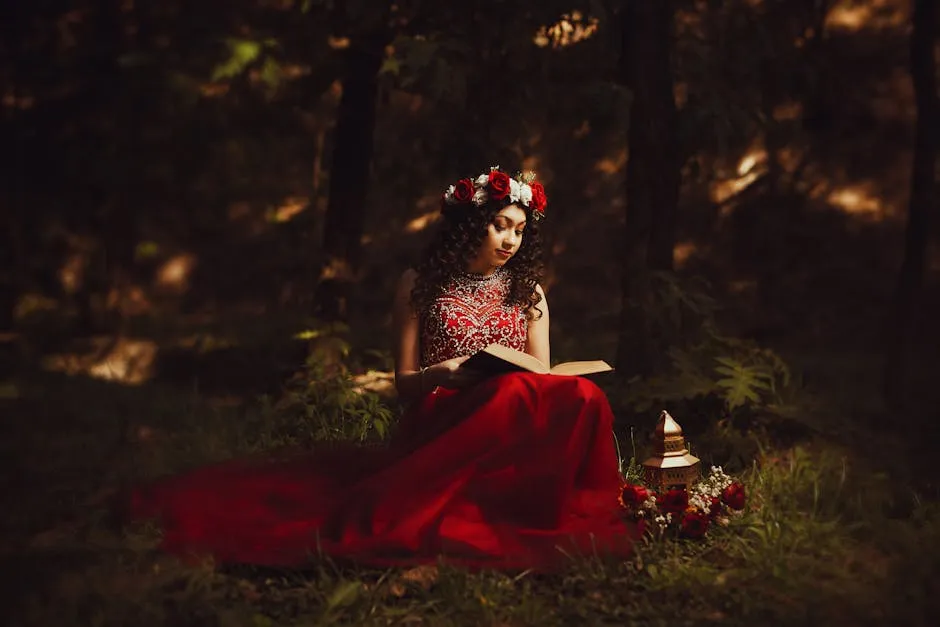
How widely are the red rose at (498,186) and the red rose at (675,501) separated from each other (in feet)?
5.23

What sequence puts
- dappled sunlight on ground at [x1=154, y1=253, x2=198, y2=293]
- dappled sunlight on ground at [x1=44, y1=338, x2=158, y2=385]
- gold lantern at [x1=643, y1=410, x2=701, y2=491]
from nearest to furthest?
gold lantern at [x1=643, y1=410, x2=701, y2=491], dappled sunlight on ground at [x1=44, y1=338, x2=158, y2=385], dappled sunlight on ground at [x1=154, y1=253, x2=198, y2=293]

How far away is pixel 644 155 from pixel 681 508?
10.6 ft

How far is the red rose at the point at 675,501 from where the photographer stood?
4609mm

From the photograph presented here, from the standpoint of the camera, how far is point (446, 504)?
4535 millimetres

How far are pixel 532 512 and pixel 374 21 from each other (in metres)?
3.93

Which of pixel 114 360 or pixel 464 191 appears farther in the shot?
pixel 114 360

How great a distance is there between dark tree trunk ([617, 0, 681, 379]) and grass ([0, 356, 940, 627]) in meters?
1.35

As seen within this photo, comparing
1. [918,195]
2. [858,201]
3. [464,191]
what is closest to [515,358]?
[464,191]

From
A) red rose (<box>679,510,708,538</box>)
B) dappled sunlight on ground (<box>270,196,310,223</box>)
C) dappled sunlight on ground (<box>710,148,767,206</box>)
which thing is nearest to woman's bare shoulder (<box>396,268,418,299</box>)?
red rose (<box>679,510,708,538</box>)

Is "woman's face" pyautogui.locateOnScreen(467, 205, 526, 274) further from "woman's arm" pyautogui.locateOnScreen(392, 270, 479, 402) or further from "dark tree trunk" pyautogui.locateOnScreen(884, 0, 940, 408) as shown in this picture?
"dark tree trunk" pyautogui.locateOnScreen(884, 0, 940, 408)

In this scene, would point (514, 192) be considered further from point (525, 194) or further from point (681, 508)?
point (681, 508)

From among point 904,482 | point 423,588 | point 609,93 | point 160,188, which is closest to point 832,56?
point 609,93

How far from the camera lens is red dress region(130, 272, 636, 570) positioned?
4363 millimetres

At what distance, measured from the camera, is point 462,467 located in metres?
4.59
